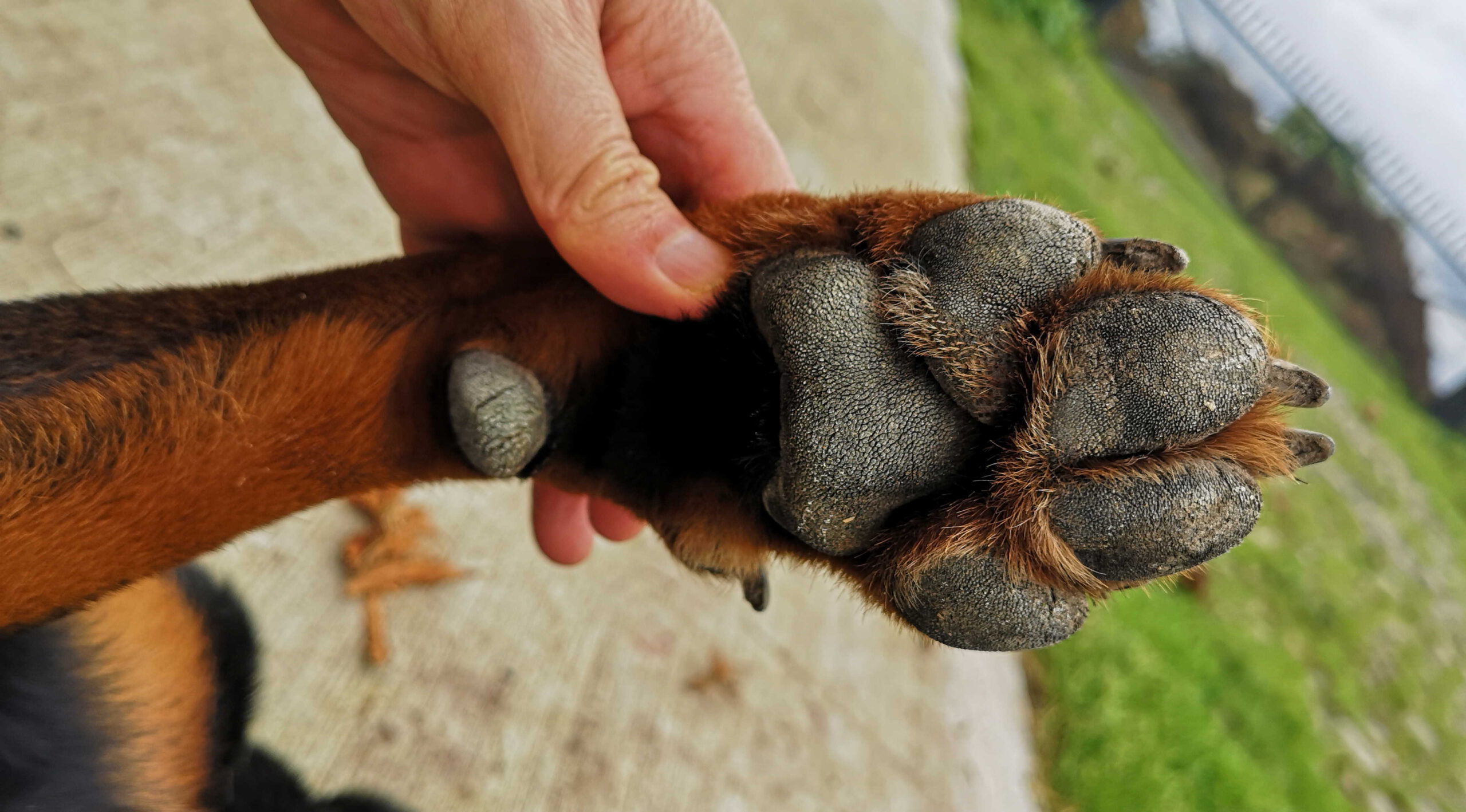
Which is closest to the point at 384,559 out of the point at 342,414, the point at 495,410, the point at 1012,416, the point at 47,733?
the point at 47,733

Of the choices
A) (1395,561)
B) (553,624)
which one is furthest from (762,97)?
(1395,561)

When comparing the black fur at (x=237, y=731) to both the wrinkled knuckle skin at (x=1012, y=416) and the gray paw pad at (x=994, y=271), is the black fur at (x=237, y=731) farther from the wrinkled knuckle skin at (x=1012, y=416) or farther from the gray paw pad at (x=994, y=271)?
the gray paw pad at (x=994, y=271)

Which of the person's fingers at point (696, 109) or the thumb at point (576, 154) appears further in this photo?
the person's fingers at point (696, 109)

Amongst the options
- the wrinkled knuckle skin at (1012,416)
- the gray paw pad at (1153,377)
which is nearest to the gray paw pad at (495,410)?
the wrinkled knuckle skin at (1012,416)

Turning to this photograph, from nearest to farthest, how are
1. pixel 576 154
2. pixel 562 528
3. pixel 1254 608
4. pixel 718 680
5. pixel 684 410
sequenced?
pixel 684 410, pixel 576 154, pixel 562 528, pixel 718 680, pixel 1254 608

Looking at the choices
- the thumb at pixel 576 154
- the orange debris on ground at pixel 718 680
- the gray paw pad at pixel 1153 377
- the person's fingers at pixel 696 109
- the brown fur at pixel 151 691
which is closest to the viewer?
the gray paw pad at pixel 1153 377

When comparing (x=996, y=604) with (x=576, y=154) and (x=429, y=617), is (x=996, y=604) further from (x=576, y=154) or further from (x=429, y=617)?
(x=429, y=617)
